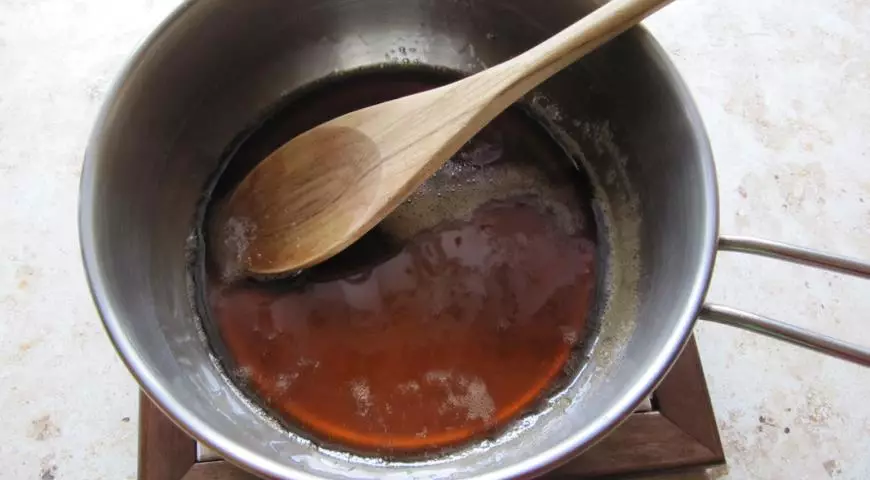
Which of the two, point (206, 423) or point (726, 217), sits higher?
point (726, 217)

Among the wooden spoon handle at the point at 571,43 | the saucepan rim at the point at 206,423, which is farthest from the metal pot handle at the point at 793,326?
the wooden spoon handle at the point at 571,43

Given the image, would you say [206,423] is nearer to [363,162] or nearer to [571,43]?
[363,162]

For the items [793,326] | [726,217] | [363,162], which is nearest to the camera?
[793,326]

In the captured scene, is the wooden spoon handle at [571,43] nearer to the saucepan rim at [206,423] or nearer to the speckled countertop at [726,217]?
the saucepan rim at [206,423]

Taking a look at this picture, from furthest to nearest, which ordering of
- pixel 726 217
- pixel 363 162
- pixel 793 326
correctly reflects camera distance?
pixel 726 217, pixel 363 162, pixel 793 326

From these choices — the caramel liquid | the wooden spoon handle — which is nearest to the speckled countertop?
the caramel liquid

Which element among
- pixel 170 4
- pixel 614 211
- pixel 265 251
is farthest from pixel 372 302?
pixel 170 4

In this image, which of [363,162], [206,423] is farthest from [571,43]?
[206,423]
